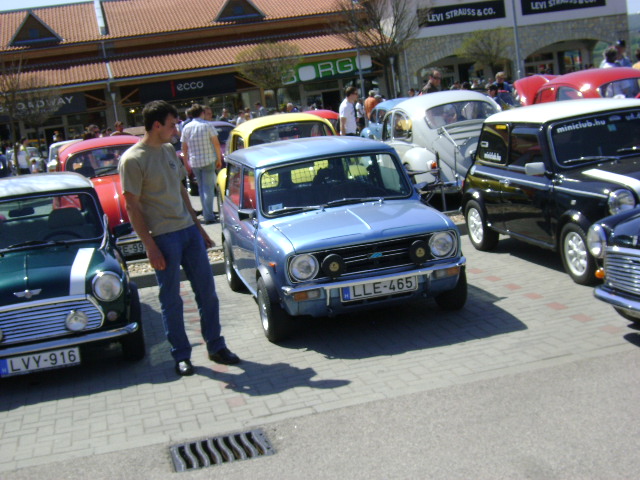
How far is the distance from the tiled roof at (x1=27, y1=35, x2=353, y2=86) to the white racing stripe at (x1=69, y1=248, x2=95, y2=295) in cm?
2974

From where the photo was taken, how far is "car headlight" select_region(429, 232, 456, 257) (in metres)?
6.53

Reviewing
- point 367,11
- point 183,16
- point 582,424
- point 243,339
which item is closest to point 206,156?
point 243,339

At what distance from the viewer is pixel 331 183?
7.30 meters

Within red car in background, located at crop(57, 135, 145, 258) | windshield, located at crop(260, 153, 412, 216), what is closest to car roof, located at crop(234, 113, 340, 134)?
red car in background, located at crop(57, 135, 145, 258)

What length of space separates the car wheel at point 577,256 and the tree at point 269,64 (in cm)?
2567

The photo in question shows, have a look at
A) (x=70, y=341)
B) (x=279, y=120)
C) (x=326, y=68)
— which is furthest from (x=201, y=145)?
(x=326, y=68)

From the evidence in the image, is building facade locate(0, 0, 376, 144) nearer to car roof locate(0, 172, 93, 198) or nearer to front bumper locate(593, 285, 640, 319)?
car roof locate(0, 172, 93, 198)

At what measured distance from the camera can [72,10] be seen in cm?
4166

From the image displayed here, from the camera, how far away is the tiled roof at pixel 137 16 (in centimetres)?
3816

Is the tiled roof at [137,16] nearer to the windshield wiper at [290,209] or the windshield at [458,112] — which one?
the windshield at [458,112]

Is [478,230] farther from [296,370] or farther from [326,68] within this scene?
[326,68]

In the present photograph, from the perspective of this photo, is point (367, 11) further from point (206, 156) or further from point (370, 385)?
point (370, 385)

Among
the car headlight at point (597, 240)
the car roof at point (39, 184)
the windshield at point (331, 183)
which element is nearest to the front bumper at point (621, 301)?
the car headlight at point (597, 240)

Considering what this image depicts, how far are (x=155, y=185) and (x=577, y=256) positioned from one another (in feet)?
13.4
